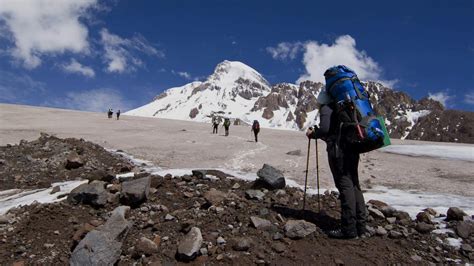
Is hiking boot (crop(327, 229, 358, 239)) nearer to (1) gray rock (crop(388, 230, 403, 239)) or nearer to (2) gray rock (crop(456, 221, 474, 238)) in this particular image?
(1) gray rock (crop(388, 230, 403, 239))

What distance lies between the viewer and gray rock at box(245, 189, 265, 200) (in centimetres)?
939

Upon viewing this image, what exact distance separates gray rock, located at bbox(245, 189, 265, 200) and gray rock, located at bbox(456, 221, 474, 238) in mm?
3862

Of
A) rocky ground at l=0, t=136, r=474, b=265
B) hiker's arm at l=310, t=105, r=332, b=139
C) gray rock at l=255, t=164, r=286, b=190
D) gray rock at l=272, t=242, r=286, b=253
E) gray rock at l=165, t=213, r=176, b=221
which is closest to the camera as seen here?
rocky ground at l=0, t=136, r=474, b=265

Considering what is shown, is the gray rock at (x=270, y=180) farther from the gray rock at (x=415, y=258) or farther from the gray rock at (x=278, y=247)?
the gray rock at (x=415, y=258)

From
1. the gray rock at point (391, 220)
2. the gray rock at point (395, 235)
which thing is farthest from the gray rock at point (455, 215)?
the gray rock at point (395, 235)

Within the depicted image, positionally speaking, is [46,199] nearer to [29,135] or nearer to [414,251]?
[414,251]

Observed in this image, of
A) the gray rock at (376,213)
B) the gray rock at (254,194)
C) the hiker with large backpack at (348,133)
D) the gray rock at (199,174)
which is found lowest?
the gray rock at (376,213)

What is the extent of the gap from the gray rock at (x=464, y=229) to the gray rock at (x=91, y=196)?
6.88 m

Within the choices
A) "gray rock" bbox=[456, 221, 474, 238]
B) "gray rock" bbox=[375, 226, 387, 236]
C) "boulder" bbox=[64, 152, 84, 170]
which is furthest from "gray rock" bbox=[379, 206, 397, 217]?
"boulder" bbox=[64, 152, 84, 170]

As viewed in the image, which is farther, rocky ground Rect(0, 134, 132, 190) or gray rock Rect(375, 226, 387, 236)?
rocky ground Rect(0, 134, 132, 190)

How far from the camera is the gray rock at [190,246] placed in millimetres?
6825

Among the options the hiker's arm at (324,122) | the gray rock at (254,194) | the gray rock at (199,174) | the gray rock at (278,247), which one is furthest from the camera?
the gray rock at (199,174)

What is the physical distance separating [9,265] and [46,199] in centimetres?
367

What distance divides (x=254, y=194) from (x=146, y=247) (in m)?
3.10
